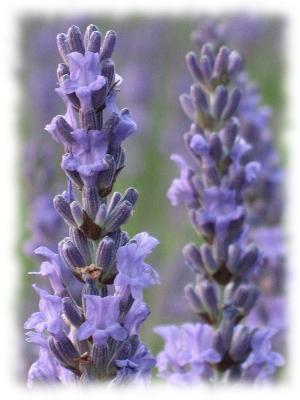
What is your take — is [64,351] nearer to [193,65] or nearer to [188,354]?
[188,354]

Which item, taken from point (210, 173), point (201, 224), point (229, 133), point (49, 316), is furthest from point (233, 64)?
point (49, 316)

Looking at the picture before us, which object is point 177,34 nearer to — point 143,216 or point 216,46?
point 143,216

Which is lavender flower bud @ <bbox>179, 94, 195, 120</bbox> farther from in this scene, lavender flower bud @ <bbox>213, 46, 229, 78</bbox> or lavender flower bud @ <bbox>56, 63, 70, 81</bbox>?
lavender flower bud @ <bbox>56, 63, 70, 81</bbox>

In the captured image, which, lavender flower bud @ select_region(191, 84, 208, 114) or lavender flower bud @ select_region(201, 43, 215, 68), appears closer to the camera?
lavender flower bud @ select_region(191, 84, 208, 114)

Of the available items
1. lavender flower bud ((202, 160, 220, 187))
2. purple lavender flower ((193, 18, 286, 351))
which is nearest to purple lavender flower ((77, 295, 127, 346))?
lavender flower bud ((202, 160, 220, 187))

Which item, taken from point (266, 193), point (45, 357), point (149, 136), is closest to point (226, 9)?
point (149, 136)

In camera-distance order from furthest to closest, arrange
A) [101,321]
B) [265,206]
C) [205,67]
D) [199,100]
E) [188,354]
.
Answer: [265,206] < [205,67] < [199,100] < [188,354] < [101,321]

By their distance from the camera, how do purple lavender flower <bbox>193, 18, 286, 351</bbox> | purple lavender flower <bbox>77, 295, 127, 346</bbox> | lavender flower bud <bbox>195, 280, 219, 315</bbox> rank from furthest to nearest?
purple lavender flower <bbox>193, 18, 286, 351</bbox> → lavender flower bud <bbox>195, 280, 219, 315</bbox> → purple lavender flower <bbox>77, 295, 127, 346</bbox>
